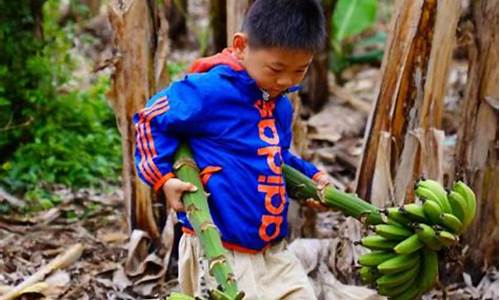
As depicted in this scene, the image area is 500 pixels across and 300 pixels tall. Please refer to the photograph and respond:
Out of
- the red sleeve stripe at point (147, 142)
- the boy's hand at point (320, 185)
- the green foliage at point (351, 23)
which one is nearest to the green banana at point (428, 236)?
the boy's hand at point (320, 185)

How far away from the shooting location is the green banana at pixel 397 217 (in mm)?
2441

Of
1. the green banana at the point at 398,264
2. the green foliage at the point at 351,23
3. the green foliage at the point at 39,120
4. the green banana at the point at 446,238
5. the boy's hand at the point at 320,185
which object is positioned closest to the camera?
the green banana at the point at 446,238

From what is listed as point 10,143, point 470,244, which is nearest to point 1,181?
point 10,143

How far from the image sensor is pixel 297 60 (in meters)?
2.44

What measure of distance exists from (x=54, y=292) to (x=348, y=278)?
107 cm

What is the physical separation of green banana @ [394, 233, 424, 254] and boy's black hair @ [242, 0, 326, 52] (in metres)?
0.56

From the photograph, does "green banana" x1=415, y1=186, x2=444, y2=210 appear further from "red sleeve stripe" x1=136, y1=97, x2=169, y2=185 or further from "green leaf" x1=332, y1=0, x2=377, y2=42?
"green leaf" x1=332, y1=0, x2=377, y2=42

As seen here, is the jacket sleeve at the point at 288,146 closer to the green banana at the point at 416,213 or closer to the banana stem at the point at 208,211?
the banana stem at the point at 208,211

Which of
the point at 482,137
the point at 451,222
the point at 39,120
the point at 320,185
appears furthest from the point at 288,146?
the point at 39,120

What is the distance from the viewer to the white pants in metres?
2.62

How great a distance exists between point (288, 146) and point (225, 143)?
271 mm

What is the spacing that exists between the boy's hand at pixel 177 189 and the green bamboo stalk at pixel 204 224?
0.6 inches

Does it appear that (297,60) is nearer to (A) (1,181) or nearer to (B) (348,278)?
(B) (348,278)

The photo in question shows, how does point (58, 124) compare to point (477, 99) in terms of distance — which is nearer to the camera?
point (477, 99)
